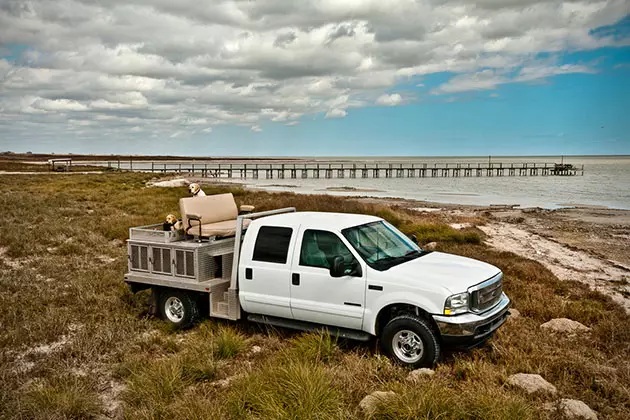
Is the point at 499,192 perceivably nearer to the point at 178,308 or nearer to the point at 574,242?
the point at 574,242

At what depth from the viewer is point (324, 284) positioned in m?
7.12

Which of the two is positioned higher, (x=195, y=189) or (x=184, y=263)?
(x=195, y=189)

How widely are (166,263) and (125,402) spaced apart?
3072mm

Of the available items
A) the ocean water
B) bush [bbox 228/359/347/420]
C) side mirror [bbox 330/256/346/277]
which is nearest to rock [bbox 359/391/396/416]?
bush [bbox 228/359/347/420]

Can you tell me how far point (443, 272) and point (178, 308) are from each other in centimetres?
438

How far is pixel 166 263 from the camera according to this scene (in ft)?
28.1

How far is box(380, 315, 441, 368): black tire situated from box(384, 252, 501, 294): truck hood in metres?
0.47

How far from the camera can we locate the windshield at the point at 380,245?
281 inches

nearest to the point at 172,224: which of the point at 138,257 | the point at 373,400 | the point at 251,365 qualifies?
the point at 138,257

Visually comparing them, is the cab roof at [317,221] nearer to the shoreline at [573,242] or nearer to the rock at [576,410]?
the rock at [576,410]

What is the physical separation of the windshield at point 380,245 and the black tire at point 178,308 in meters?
2.91

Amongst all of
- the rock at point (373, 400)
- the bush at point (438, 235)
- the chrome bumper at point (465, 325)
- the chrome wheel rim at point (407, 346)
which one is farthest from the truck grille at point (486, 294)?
the bush at point (438, 235)

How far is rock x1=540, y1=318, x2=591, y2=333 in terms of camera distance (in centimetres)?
839

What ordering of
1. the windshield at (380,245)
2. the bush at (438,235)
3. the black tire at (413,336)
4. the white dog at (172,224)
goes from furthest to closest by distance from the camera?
the bush at (438,235) → the white dog at (172,224) → the windshield at (380,245) → the black tire at (413,336)
